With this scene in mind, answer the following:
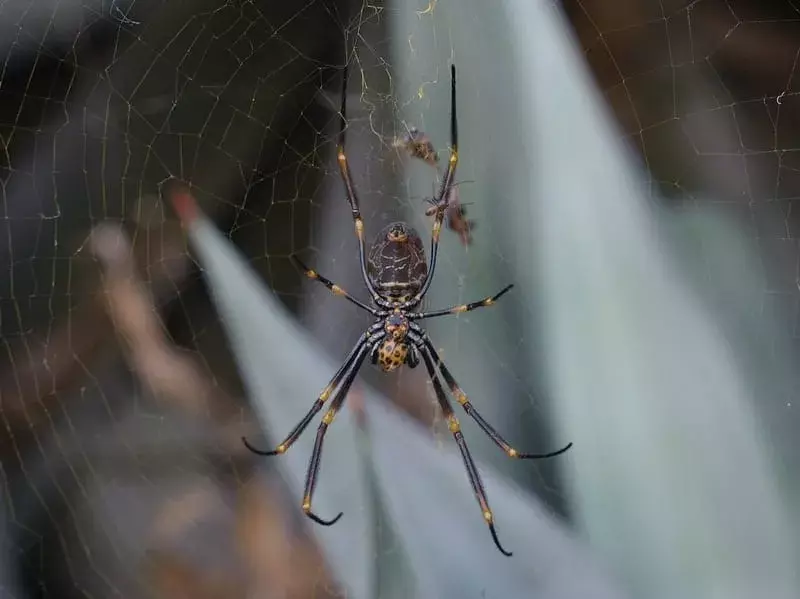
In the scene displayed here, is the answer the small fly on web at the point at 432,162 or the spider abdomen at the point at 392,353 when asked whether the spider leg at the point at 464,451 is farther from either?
the small fly on web at the point at 432,162

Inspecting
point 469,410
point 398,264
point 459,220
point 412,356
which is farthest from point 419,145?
point 469,410

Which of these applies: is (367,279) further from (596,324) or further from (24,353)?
(24,353)

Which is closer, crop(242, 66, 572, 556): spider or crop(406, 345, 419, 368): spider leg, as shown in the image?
crop(242, 66, 572, 556): spider

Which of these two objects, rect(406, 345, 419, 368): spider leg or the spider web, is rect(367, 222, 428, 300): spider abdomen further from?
the spider web

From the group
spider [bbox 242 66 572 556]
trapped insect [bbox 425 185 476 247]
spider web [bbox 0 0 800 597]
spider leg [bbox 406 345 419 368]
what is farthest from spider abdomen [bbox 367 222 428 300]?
spider web [bbox 0 0 800 597]

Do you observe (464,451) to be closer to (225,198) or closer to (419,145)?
(419,145)

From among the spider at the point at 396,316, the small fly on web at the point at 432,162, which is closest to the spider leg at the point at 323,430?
the spider at the point at 396,316
